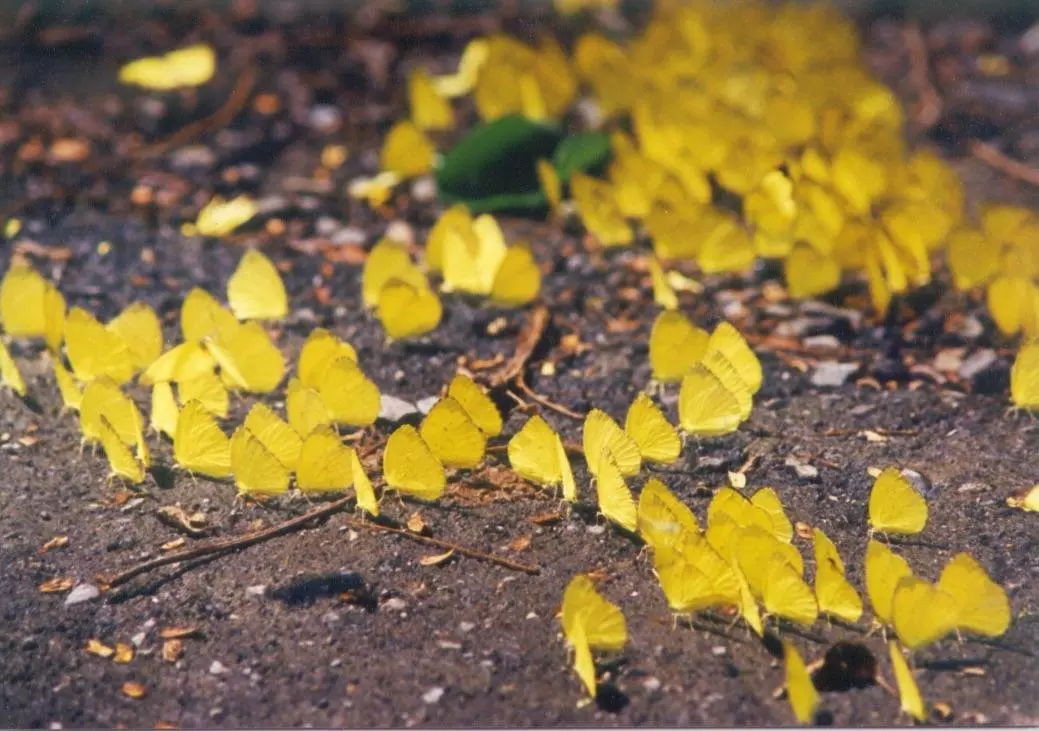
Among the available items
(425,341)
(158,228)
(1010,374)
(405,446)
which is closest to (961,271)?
(1010,374)

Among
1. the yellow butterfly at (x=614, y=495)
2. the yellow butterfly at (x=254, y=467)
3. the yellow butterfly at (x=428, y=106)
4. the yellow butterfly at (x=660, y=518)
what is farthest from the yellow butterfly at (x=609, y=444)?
the yellow butterfly at (x=428, y=106)

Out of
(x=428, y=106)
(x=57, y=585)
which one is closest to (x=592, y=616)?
(x=57, y=585)

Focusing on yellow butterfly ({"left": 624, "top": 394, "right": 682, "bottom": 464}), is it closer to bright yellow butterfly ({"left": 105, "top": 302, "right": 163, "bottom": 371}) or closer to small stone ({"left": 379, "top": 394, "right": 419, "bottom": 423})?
small stone ({"left": 379, "top": 394, "right": 419, "bottom": 423})

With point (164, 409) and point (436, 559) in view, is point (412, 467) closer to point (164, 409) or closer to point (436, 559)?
point (436, 559)

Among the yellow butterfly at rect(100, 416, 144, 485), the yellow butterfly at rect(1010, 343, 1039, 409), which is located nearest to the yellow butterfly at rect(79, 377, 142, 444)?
the yellow butterfly at rect(100, 416, 144, 485)

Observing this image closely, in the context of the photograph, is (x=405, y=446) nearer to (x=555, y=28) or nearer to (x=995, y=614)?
(x=995, y=614)

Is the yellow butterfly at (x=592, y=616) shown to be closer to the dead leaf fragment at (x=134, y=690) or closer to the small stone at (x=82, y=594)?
the dead leaf fragment at (x=134, y=690)
